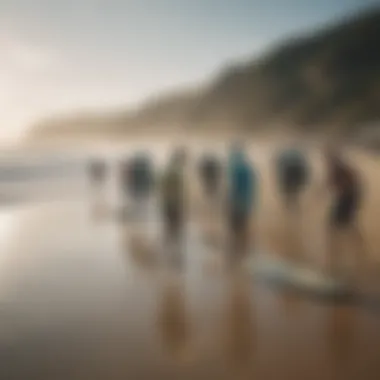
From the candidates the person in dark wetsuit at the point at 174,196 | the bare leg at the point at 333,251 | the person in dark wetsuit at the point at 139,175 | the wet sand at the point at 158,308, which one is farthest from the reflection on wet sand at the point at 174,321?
the bare leg at the point at 333,251

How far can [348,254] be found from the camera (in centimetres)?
129

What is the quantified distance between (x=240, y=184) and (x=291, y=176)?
0.11 metres

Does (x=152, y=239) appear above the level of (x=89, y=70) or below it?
below

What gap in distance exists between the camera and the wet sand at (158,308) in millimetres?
1175

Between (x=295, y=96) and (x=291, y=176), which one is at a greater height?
(x=295, y=96)

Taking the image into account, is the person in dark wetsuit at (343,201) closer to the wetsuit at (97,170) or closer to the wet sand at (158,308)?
the wet sand at (158,308)

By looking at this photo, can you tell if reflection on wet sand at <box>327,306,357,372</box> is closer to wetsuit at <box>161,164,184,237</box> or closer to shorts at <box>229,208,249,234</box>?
shorts at <box>229,208,249,234</box>

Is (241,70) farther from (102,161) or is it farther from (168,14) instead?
(102,161)

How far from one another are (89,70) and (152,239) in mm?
402

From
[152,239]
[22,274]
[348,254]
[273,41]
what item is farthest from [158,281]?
[273,41]

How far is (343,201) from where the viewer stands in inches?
52.3

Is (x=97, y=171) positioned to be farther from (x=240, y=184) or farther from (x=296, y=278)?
(x=296, y=278)

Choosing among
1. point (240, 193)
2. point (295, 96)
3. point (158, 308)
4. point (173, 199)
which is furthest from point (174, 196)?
point (295, 96)

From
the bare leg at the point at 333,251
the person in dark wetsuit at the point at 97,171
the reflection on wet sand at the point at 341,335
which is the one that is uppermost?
the person in dark wetsuit at the point at 97,171
